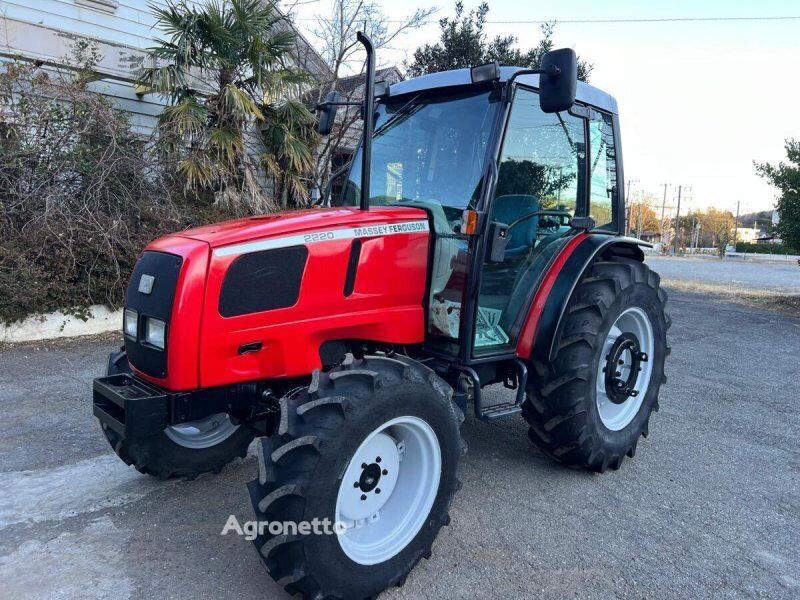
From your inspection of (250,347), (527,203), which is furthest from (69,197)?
(527,203)

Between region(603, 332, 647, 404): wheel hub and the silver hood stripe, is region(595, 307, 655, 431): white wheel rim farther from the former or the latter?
the silver hood stripe

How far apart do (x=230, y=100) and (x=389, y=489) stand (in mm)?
7235

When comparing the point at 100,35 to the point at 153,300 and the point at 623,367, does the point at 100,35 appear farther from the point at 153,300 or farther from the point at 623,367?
the point at 623,367

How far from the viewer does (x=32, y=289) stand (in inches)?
253

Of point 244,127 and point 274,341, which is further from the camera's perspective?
point 244,127

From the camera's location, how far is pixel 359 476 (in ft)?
8.16

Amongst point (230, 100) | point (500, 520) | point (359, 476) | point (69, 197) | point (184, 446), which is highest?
point (230, 100)

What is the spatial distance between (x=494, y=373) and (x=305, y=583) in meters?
1.67

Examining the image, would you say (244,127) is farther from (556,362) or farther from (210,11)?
(556,362)

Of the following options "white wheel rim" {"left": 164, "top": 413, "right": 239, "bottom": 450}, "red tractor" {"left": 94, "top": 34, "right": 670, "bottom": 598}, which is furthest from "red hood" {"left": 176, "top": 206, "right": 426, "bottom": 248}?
"white wheel rim" {"left": 164, "top": 413, "right": 239, "bottom": 450}

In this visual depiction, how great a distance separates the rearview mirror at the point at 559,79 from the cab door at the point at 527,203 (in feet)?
1.47

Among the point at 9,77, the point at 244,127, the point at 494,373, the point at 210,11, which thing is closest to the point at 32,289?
the point at 9,77

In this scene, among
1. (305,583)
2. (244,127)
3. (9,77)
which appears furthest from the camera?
(244,127)

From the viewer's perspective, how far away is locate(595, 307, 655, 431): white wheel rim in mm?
3755
